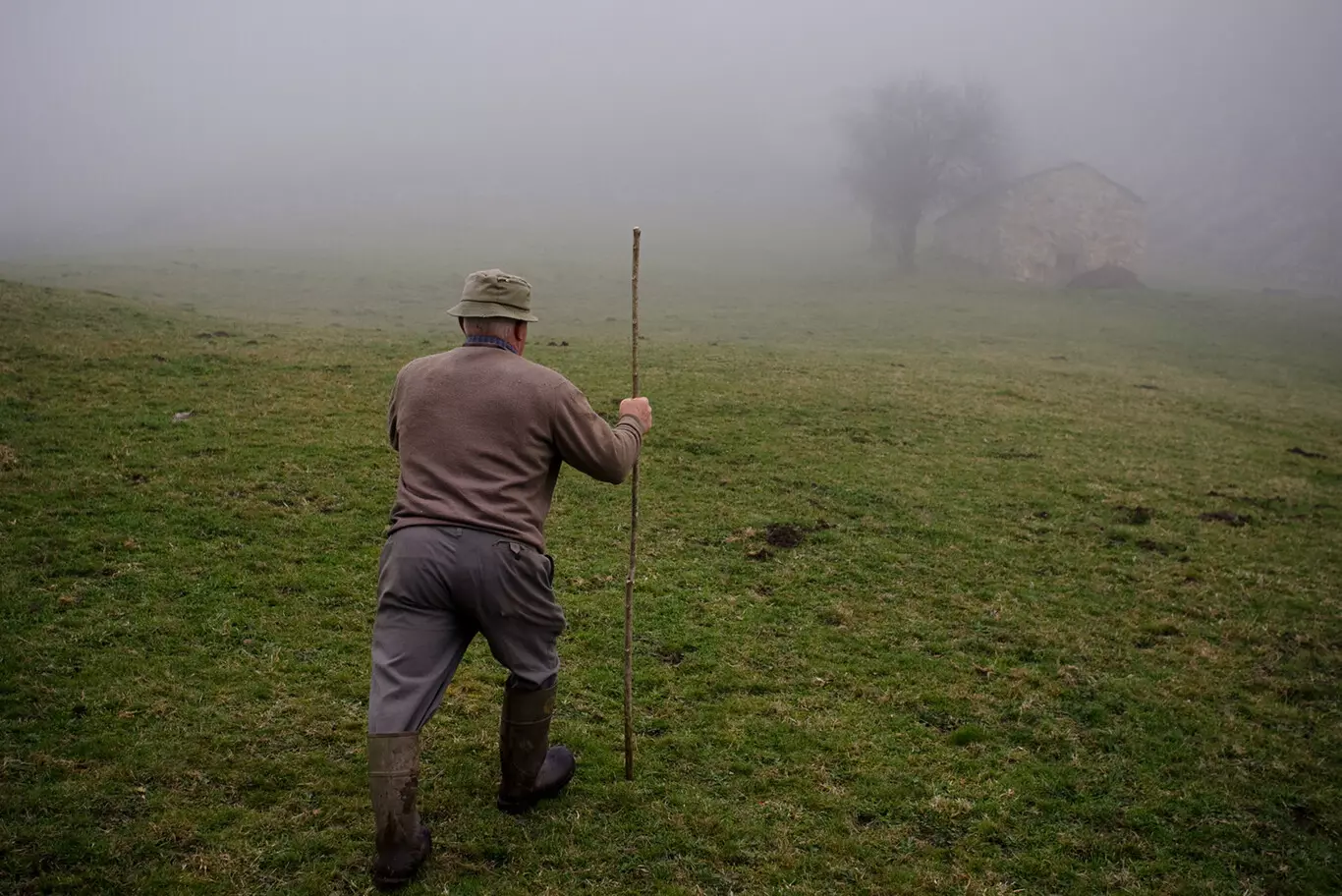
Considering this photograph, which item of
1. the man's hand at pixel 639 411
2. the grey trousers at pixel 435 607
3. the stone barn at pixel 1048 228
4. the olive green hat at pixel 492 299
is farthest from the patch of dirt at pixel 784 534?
the stone barn at pixel 1048 228

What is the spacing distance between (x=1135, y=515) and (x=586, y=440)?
494 inches

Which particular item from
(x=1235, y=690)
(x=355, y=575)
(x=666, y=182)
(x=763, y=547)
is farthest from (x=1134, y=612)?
(x=666, y=182)

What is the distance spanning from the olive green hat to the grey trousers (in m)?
1.43

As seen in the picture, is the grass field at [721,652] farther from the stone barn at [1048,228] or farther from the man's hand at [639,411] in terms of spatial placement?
the stone barn at [1048,228]

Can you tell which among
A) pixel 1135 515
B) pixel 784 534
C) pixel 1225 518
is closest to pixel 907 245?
pixel 1225 518

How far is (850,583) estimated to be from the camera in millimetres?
11102

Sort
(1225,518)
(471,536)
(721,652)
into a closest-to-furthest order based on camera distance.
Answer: (471,536) → (721,652) → (1225,518)

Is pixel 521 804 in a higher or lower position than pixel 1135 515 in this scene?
lower

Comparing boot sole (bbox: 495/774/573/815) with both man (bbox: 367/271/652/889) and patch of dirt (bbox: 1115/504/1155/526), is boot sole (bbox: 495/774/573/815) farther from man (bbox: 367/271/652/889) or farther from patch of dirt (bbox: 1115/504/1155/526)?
patch of dirt (bbox: 1115/504/1155/526)

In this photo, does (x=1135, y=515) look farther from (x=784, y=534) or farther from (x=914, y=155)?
(x=914, y=155)

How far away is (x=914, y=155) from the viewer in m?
70.4

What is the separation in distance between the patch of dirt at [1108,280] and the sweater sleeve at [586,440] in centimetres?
6745

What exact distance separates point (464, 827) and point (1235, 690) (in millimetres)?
8033

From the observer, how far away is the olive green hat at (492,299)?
5.57 meters
